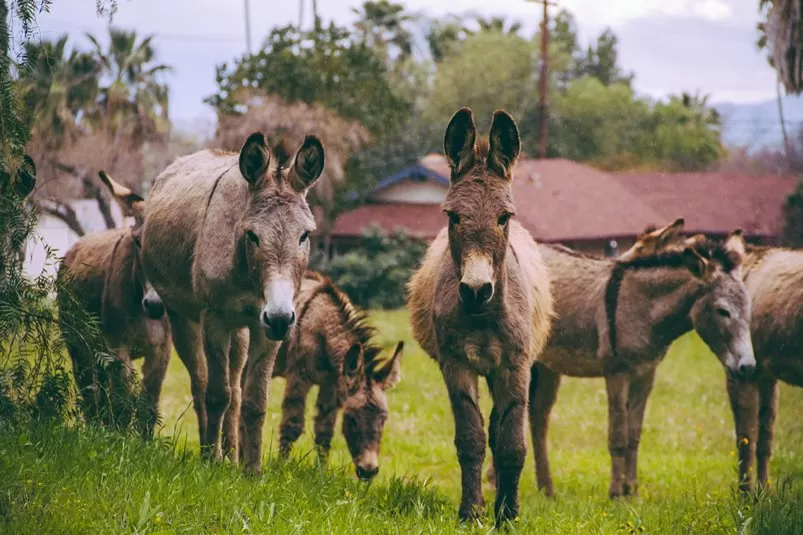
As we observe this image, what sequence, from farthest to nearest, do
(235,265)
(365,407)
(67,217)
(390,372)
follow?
(67,217) < (390,372) < (365,407) < (235,265)

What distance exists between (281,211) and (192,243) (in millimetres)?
1139

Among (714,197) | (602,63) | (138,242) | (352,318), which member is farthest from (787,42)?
(602,63)

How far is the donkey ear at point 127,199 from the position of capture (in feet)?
27.0

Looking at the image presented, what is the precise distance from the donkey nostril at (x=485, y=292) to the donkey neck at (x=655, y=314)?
376cm

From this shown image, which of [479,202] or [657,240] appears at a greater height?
[479,202]

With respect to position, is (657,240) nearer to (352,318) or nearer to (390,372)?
(390,372)

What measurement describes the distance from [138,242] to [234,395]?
5.32 ft

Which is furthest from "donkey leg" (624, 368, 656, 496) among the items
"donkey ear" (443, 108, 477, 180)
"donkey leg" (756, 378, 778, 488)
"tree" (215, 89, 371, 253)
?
"tree" (215, 89, 371, 253)

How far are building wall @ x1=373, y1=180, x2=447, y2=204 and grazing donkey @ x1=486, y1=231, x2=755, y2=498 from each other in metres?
27.2

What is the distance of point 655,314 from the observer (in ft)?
30.1

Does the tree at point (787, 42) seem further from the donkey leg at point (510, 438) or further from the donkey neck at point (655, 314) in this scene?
the donkey leg at point (510, 438)

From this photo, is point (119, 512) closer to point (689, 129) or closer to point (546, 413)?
point (546, 413)

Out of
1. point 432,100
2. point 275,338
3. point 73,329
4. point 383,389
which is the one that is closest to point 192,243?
point 73,329

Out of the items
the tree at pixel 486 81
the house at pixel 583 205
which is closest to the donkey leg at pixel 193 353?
the house at pixel 583 205
